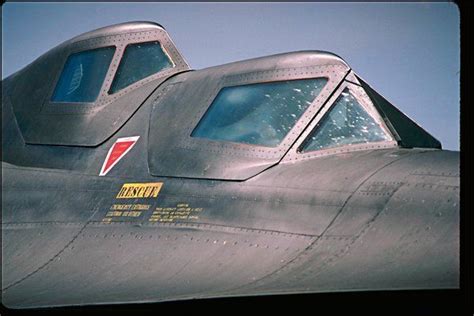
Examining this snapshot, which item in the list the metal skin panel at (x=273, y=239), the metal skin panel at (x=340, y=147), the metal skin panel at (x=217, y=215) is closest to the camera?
the metal skin panel at (x=273, y=239)

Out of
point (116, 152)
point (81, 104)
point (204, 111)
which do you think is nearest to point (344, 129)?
point (204, 111)

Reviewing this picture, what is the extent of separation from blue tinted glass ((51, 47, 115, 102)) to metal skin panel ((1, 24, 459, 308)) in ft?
2.16

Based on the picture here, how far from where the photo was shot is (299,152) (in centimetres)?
804

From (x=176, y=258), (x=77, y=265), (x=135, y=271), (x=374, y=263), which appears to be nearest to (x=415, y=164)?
(x=374, y=263)

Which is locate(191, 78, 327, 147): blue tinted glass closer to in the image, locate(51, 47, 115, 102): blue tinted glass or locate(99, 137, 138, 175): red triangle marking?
locate(99, 137, 138, 175): red triangle marking

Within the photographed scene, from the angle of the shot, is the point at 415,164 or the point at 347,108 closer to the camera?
the point at 415,164

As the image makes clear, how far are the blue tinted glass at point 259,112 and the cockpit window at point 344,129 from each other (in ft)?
1.02

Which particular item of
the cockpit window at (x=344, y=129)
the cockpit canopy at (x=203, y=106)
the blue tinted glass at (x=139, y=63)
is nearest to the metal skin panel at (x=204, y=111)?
the cockpit canopy at (x=203, y=106)

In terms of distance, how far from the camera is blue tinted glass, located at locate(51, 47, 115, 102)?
36.1ft

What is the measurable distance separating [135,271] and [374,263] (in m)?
2.92

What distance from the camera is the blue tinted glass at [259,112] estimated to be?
27.4 feet

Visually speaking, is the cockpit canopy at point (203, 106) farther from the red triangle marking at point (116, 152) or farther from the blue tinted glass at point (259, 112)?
the red triangle marking at point (116, 152)

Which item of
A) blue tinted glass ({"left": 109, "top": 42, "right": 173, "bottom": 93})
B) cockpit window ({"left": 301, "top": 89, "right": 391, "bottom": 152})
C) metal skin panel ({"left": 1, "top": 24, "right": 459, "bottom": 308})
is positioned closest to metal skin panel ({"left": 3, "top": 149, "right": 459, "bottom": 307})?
metal skin panel ({"left": 1, "top": 24, "right": 459, "bottom": 308})

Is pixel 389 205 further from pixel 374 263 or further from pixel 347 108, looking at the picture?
pixel 347 108
